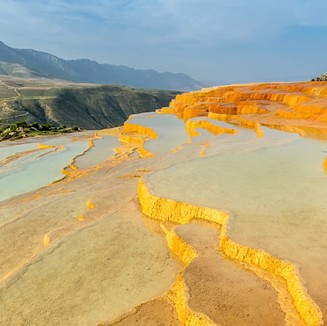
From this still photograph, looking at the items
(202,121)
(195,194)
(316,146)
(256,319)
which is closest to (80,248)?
(195,194)

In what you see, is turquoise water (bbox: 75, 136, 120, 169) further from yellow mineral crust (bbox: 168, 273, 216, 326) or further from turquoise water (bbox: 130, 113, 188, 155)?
yellow mineral crust (bbox: 168, 273, 216, 326)

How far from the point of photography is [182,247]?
6605 millimetres

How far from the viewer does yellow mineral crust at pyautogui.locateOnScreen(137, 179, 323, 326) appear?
4350 millimetres

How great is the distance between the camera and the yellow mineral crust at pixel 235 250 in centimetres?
435

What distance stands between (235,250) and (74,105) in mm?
90044

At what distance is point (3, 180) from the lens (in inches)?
667

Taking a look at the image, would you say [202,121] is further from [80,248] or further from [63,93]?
[63,93]

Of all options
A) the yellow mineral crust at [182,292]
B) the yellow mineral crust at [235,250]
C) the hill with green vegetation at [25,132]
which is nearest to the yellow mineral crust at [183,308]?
the yellow mineral crust at [182,292]

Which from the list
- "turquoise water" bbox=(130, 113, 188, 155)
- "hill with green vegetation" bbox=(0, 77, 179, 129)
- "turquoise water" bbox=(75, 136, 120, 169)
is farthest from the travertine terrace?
"hill with green vegetation" bbox=(0, 77, 179, 129)

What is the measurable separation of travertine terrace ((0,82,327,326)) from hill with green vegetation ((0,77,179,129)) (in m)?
60.0

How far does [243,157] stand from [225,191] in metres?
3.56

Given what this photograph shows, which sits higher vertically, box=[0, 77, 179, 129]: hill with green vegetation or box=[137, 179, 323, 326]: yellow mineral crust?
box=[137, 179, 323, 326]: yellow mineral crust

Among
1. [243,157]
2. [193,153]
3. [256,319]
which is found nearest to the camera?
[256,319]

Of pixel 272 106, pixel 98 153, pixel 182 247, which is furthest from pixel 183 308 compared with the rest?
pixel 272 106
